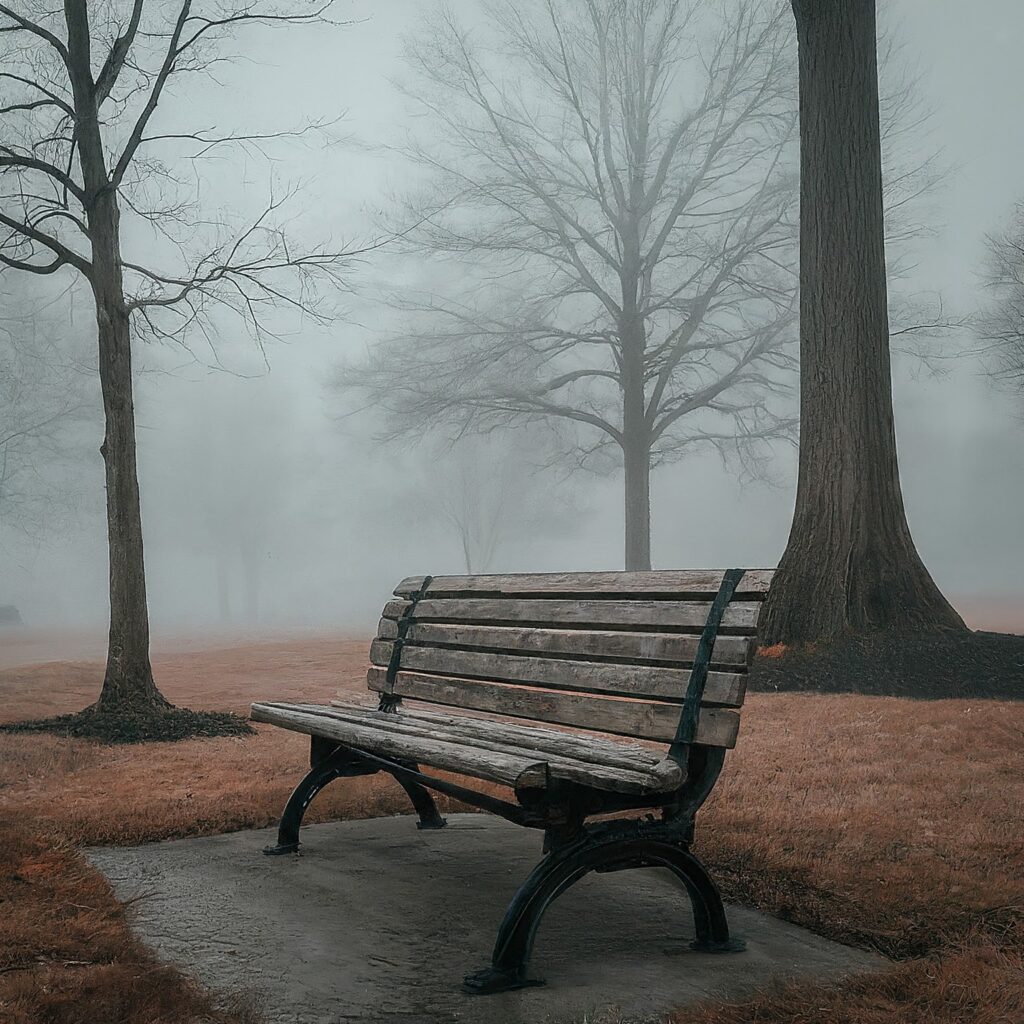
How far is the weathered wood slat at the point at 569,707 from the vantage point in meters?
2.69

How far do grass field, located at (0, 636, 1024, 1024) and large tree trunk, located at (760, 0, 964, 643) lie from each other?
1.21m

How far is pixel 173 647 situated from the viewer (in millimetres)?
15320

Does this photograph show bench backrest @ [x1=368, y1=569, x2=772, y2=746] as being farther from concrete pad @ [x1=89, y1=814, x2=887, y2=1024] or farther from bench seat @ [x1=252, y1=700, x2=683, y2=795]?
concrete pad @ [x1=89, y1=814, x2=887, y2=1024]

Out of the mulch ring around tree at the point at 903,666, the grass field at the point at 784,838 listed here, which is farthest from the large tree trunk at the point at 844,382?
the grass field at the point at 784,838

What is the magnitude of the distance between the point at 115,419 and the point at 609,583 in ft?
15.8

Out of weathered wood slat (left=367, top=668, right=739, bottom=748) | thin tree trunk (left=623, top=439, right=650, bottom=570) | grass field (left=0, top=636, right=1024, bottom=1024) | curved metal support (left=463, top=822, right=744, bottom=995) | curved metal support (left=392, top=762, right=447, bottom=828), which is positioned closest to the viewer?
grass field (left=0, top=636, right=1024, bottom=1024)

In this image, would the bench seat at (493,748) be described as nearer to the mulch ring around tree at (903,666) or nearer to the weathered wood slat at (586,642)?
the weathered wood slat at (586,642)

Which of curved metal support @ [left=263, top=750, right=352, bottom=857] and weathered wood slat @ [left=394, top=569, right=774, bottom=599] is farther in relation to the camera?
curved metal support @ [left=263, top=750, right=352, bottom=857]

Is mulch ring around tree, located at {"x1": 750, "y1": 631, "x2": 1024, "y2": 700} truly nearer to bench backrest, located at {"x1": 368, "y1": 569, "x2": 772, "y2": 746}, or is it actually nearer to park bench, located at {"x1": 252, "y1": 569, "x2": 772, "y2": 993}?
bench backrest, located at {"x1": 368, "y1": 569, "x2": 772, "y2": 746}

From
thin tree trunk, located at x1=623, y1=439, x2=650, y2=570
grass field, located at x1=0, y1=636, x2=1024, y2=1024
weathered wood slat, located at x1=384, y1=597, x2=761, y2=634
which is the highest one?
thin tree trunk, located at x1=623, y1=439, x2=650, y2=570

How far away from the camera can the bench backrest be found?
278 cm

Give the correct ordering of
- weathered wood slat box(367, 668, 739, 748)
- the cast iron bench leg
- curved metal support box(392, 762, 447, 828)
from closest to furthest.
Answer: weathered wood slat box(367, 668, 739, 748) → the cast iron bench leg → curved metal support box(392, 762, 447, 828)

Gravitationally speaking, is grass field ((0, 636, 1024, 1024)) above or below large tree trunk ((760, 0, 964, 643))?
below

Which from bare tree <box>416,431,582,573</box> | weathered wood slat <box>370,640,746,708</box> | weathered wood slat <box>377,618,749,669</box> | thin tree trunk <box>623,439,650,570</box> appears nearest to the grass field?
weathered wood slat <box>370,640,746,708</box>
